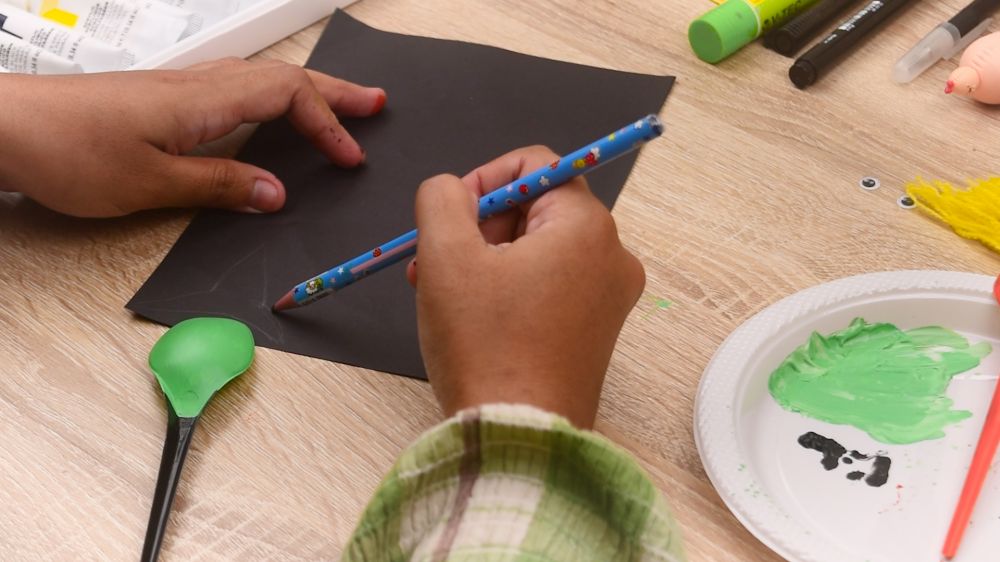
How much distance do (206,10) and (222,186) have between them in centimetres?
28

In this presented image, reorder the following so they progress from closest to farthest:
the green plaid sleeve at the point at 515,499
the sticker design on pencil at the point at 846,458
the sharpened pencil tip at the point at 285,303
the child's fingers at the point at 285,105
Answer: the green plaid sleeve at the point at 515,499 → the sticker design on pencil at the point at 846,458 → the sharpened pencil tip at the point at 285,303 → the child's fingers at the point at 285,105

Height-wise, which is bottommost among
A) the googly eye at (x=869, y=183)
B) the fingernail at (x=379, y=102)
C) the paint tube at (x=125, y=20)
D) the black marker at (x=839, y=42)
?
the paint tube at (x=125, y=20)

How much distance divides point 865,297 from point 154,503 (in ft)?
1.49

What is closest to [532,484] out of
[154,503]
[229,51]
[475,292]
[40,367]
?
[475,292]

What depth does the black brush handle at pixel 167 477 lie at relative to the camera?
1.78 feet

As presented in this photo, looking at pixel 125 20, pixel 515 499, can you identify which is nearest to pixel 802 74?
pixel 515 499

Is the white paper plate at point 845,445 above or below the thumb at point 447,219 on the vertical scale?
below

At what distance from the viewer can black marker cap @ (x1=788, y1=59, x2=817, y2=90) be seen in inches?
31.6

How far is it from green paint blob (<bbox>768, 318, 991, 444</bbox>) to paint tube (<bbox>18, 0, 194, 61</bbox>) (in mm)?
645

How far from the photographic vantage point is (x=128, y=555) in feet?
1.81

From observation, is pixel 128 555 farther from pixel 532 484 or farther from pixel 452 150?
pixel 452 150

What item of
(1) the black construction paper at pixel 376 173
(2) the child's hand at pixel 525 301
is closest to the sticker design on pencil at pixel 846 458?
(2) the child's hand at pixel 525 301

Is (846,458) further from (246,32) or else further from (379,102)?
(246,32)

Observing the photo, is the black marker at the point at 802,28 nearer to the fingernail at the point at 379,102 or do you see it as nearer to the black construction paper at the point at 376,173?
the black construction paper at the point at 376,173
